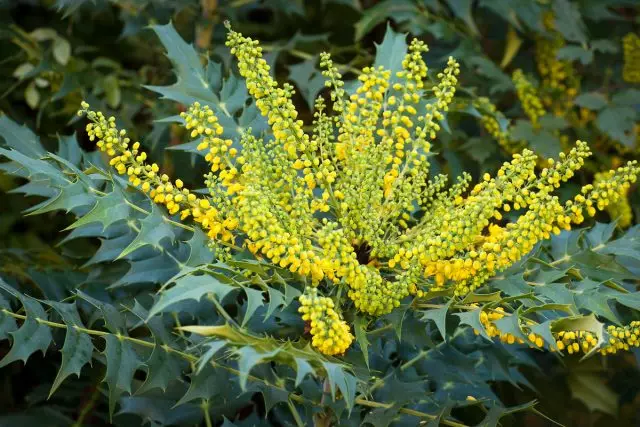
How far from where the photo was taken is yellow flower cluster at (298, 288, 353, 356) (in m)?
1.66

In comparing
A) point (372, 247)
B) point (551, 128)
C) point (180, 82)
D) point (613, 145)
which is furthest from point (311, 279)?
point (613, 145)

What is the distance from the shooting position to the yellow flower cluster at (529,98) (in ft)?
10.8

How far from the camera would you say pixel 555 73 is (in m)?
3.51

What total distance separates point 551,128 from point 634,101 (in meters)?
0.31

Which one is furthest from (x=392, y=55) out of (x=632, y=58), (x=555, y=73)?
(x=632, y=58)

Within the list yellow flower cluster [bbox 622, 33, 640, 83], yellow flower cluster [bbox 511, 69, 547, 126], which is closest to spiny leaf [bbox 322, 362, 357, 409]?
yellow flower cluster [bbox 511, 69, 547, 126]

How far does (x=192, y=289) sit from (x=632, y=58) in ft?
8.09

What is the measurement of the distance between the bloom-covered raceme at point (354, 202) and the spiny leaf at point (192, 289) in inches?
6.4

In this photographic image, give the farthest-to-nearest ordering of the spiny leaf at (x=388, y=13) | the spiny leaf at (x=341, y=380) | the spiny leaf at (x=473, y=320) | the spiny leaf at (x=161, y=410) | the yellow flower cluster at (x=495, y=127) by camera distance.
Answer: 1. the spiny leaf at (x=388, y=13)
2. the yellow flower cluster at (x=495, y=127)
3. the spiny leaf at (x=161, y=410)
4. the spiny leaf at (x=473, y=320)
5. the spiny leaf at (x=341, y=380)

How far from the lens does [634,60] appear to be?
3.50m

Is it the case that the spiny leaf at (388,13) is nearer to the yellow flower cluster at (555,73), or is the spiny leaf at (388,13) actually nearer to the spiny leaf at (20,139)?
the yellow flower cluster at (555,73)

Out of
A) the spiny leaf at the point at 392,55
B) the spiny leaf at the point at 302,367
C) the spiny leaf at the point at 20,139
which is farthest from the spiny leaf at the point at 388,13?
the spiny leaf at the point at 302,367

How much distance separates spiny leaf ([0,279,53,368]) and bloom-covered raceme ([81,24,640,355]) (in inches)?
15.0

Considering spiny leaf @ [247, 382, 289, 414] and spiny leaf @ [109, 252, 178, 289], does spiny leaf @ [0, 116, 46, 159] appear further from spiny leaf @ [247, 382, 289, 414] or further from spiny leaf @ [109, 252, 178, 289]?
spiny leaf @ [247, 382, 289, 414]
